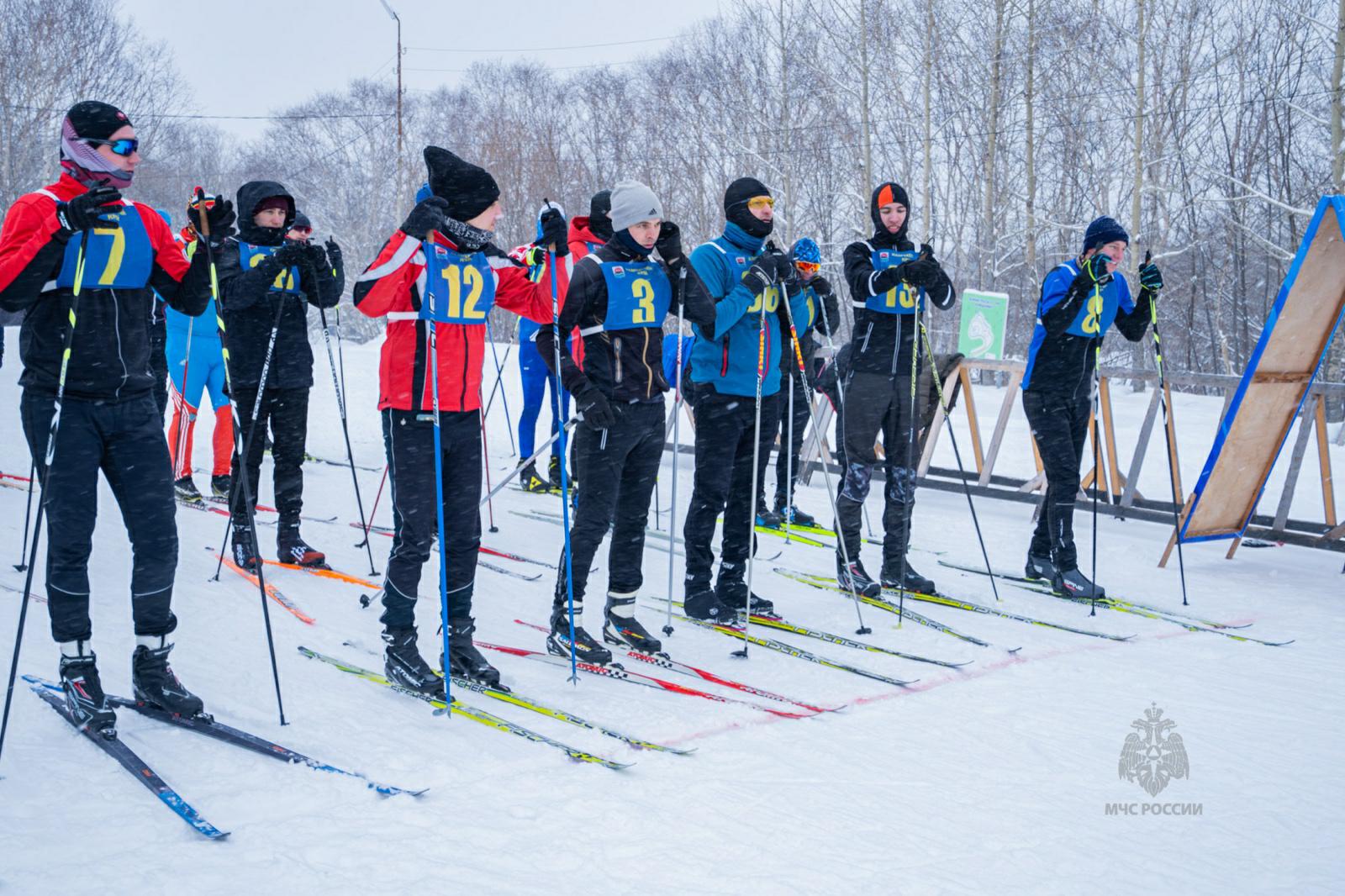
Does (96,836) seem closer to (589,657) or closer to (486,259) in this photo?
(589,657)

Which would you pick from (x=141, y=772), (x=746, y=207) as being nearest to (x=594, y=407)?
(x=746, y=207)

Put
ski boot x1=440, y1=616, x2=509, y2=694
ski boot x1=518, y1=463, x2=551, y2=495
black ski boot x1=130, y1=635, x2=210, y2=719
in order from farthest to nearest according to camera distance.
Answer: ski boot x1=518, y1=463, x2=551, y2=495 < ski boot x1=440, y1=616, x2=509, y2=694 < black ski boot x1=130, y1=635, x2=210, y2=719

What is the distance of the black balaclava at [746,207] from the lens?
473cm

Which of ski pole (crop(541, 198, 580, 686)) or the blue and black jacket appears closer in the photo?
ski pole (crop(541, 198, 580, 686))

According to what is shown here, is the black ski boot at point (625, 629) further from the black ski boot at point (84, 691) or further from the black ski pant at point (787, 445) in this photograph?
the black ski pant at point (787, 445)

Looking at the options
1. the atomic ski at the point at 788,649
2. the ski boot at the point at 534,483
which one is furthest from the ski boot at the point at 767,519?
the atomic ski at the point at 788,649

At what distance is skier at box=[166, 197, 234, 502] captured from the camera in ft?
22.7

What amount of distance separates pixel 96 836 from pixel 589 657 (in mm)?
1917

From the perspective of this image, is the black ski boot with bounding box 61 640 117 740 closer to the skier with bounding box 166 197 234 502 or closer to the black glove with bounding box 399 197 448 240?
the black glove with bounding box 399 197 448 240

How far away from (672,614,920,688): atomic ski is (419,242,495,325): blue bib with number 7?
1.77 meters

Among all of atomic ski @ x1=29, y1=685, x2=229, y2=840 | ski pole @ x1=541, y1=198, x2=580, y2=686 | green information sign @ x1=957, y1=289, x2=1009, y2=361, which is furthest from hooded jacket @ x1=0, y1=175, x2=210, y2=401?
green information sign @ x1=957, y1=289, x2=1009, y2=361

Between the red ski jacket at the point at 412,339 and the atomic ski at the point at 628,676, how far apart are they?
1.13 meters

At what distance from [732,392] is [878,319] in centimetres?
108

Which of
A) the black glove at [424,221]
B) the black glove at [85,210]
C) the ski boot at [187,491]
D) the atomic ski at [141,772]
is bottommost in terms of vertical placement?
the atomic ski at [141,772]
